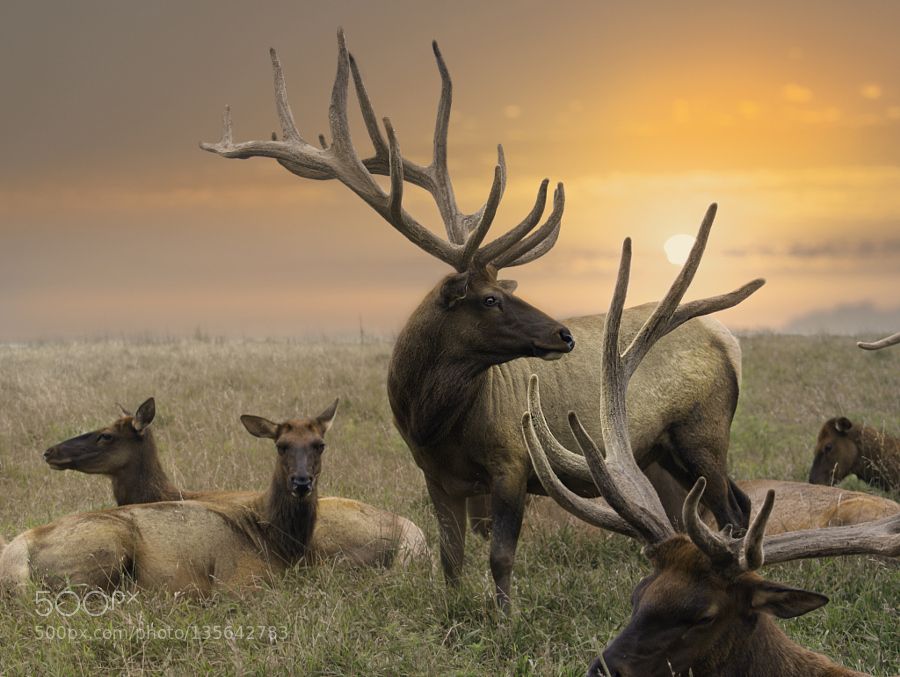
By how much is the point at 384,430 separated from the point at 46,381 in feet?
21.2

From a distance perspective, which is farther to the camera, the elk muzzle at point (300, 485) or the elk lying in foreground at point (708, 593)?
the elk muzzle at point (300, 485)

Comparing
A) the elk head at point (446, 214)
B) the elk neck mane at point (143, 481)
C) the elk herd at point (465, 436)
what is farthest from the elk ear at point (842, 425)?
the elk neck mane at point (143, 481)

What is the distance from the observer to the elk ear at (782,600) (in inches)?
122

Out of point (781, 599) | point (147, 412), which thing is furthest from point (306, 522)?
point (781, 599)

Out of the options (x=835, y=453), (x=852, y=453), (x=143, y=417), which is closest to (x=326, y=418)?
(x=143, y=417)

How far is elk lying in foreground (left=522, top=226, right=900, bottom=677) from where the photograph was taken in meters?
3.19

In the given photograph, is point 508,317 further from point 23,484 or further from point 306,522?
point 23,484

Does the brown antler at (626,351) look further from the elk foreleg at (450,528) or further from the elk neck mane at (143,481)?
the elk neck mane at (143,481)

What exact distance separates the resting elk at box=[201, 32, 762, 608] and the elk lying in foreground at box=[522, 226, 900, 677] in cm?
157

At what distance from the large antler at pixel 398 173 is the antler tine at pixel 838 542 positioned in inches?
103

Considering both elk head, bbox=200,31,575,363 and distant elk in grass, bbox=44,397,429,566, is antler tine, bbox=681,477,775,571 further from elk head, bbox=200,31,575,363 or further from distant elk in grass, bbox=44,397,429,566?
distant elk in grass, bbox=44,397,429,566

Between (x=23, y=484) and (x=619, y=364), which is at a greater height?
(x=619, y=364)

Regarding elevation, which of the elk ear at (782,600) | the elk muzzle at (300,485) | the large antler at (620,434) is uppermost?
the large antler at (620,434)

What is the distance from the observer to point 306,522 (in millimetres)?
6902
